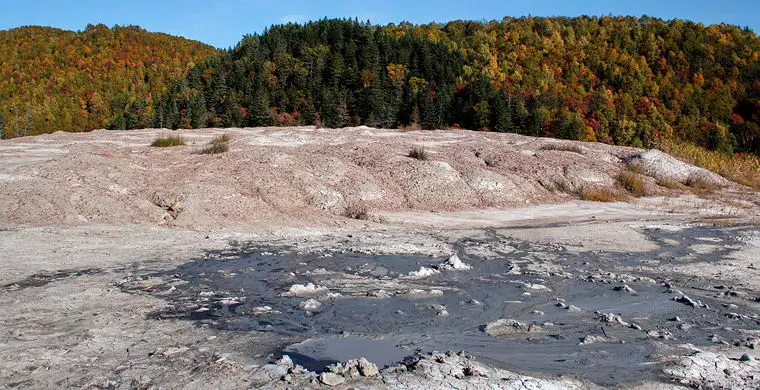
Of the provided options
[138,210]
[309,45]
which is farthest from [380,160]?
[309,45]

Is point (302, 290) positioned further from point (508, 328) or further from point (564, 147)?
point (564, 147)

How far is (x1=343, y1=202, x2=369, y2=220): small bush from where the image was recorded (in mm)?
11219

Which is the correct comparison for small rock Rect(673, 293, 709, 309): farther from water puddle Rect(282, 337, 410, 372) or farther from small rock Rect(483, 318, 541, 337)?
water puddle Rect(282, 337, 410, 372)

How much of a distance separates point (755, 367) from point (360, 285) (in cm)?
372

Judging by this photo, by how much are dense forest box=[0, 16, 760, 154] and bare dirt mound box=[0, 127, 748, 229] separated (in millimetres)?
20782

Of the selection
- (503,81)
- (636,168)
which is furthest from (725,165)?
(503,81)

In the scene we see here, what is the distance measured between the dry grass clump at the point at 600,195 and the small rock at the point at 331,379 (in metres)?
12.8

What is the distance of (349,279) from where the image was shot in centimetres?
646

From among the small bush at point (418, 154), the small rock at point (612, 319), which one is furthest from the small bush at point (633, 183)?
the small rock at point (612, 319)

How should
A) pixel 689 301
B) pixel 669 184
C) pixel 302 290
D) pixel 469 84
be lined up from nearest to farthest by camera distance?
1. pixel 689 301
2. pixel 302 290
3. pixel 669 184
4. pixel 469 84

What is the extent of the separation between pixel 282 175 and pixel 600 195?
8.61 m

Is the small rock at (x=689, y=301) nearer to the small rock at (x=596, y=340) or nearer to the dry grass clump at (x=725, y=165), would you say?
the small rock at (x=596, y=340)

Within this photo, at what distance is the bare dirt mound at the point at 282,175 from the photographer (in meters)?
9.77

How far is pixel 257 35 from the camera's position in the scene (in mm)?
73562
